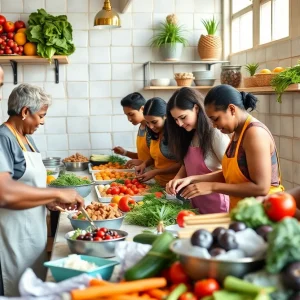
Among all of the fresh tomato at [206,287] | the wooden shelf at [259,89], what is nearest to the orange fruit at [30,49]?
the wooden shelf at [259,89]

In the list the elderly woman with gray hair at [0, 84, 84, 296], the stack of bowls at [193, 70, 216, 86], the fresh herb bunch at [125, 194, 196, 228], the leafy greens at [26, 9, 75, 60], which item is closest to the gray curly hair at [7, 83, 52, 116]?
the elderly woman with gray hair at [0, 84, 84, 296]

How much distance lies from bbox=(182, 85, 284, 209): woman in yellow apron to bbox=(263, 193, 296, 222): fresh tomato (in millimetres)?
1179

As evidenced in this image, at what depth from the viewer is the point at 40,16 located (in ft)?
21.0

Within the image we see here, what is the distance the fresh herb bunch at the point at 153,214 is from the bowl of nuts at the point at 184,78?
9.73ft

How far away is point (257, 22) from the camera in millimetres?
5781

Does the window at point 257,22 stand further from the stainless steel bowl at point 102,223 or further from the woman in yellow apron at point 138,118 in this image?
the stainless steel bowl at point 102,223

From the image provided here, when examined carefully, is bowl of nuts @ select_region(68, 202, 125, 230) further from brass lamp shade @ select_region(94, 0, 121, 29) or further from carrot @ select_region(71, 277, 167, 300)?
brass lamp shade @ select_region(94, 0, 121, 29)

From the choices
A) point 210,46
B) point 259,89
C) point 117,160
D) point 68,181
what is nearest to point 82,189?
point 68,181

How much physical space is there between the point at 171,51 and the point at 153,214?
374cm

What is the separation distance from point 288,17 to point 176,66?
224 centimetres

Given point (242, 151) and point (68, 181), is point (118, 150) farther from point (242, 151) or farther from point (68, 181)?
point (242, 151)

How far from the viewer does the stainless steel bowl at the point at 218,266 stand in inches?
69.5

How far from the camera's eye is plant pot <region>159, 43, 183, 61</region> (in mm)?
6672

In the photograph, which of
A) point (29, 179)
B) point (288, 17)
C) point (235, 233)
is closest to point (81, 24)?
point (288, 17)
